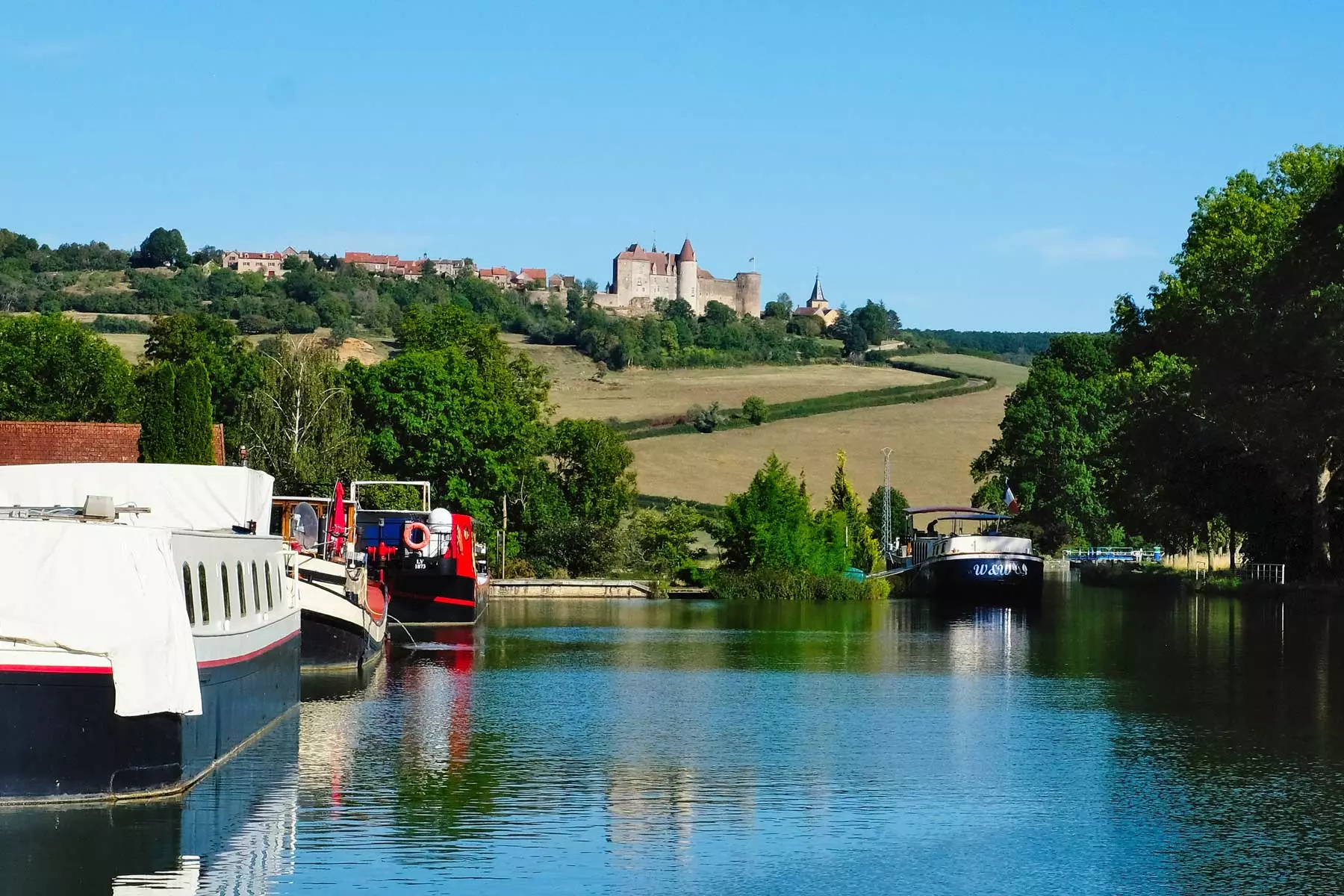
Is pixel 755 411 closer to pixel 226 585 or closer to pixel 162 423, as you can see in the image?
pixel 162 423

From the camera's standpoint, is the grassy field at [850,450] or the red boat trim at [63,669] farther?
the grassy field at [850,450]

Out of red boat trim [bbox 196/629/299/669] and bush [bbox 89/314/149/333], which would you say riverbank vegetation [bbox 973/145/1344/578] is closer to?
red boat trim [bbox 196/629/299/669]

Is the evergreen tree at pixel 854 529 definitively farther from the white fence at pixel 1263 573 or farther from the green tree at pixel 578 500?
the white fence at pixel 1263 573

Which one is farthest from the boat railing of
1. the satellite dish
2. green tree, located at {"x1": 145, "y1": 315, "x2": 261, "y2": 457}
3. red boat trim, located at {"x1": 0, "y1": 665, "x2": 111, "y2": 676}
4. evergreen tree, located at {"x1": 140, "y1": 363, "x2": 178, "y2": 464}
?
red boat trim, located at {"x1": 0, "y1": 665, "x2": 111, "y2": 676}

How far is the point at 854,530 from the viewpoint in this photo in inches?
3565

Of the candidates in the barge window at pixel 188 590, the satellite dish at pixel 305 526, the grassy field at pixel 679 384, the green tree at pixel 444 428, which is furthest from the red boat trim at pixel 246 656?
the grassy field at pixel 679 384

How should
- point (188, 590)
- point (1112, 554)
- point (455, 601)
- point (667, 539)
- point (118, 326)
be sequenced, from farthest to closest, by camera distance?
point (118, 326)
point (1112, 554)
point (667, 539)
point (455, 601)
point (188, 590)

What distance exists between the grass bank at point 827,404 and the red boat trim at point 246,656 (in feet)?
336

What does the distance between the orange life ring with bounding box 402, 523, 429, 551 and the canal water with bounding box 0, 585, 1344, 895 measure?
12.3m

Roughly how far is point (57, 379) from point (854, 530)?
39243mm

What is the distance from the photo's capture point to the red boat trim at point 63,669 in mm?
14273

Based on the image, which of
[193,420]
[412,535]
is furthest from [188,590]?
[193,420]

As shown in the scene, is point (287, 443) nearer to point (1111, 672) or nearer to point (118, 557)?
point (1111, 672)

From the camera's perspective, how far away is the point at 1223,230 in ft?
256
